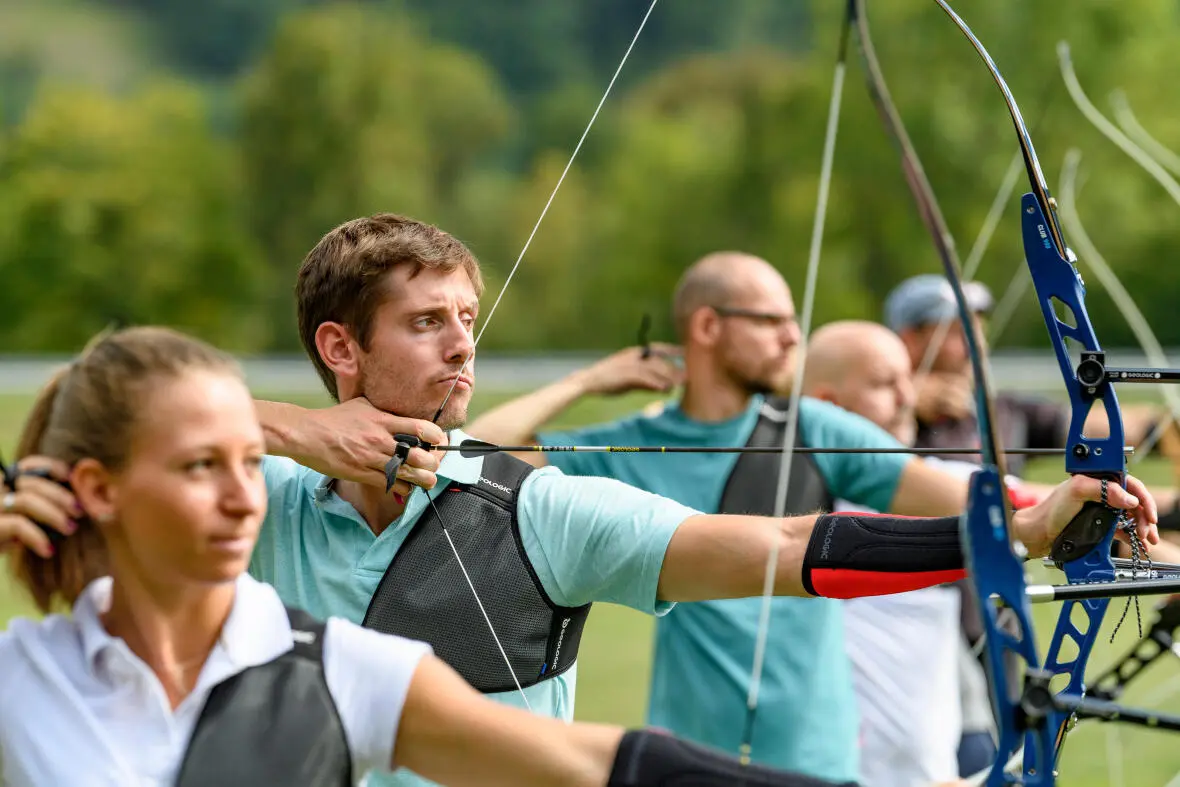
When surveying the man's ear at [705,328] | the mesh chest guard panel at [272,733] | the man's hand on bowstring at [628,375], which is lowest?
the mesh chest guard panel at [272,733]

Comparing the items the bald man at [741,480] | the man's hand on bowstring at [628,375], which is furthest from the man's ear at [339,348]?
the man's hand on bowstring at [628,375]

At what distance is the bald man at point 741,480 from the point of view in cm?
380

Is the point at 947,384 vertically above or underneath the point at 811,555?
above

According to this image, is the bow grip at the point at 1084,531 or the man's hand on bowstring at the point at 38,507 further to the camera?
the bow grip at the point at 1084,531

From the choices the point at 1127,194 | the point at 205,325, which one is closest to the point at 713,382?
the point at 1127,194

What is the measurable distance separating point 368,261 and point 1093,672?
5.17 m

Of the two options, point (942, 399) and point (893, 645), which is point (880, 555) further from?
point (942, 399)

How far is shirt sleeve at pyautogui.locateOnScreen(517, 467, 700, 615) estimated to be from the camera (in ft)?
7.08

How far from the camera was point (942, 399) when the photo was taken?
17.2ft

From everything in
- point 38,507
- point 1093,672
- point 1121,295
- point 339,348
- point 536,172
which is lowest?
point 38,507

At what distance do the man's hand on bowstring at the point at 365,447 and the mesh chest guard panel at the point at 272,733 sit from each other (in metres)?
0.66

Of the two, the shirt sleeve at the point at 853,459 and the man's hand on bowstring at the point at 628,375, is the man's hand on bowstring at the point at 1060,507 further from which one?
the man's hand on bowstring at the point at 628,375

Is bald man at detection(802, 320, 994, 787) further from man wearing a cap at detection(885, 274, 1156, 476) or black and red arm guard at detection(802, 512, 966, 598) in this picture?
black and red arm guard at detection(802, 512, 966, 598)

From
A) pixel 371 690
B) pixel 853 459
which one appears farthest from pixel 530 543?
pixel 853 459
